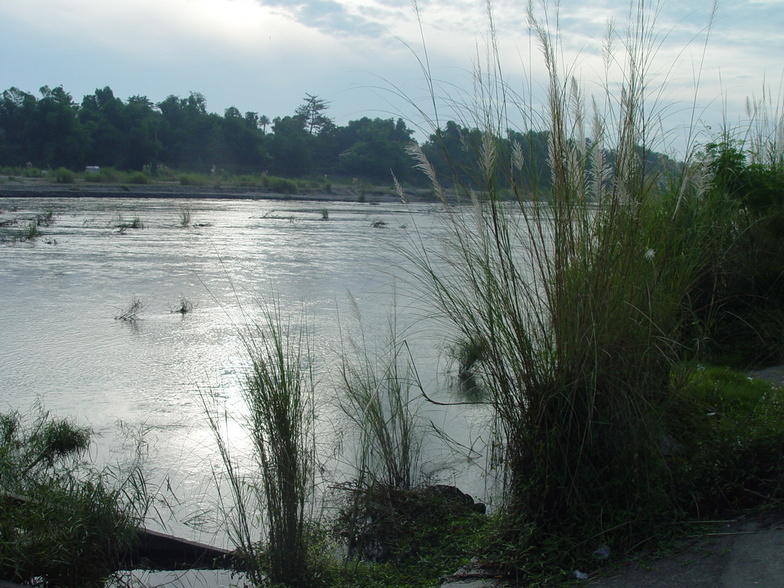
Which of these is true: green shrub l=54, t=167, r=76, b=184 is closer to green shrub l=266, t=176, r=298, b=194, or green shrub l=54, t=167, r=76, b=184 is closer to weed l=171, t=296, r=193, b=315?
green shrub l=266, t=176, r=298, b=194

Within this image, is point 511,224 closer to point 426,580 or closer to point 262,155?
point 426,580

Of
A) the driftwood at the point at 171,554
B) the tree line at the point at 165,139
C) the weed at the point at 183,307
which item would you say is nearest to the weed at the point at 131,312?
the weed at the point at 183,307

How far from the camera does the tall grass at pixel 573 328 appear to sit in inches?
92.6

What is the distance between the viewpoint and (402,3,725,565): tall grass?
235cm

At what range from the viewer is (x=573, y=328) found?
239 cm

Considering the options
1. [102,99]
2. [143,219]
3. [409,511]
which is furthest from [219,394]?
[102,99]

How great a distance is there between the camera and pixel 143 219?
20234 millimetres

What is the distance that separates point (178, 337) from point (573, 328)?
15.5 ft

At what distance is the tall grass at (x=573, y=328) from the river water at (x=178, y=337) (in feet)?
1.39

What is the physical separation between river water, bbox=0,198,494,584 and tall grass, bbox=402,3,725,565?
1.39 ft

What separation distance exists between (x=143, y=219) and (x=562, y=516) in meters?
19.7

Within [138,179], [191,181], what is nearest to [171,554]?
[138,179]

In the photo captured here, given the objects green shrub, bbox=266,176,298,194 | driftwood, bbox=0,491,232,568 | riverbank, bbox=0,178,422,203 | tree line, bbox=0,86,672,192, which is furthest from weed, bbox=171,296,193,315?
green shrub, bbox=266,176,298,194

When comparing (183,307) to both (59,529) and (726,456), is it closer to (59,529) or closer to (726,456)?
(59,529)
